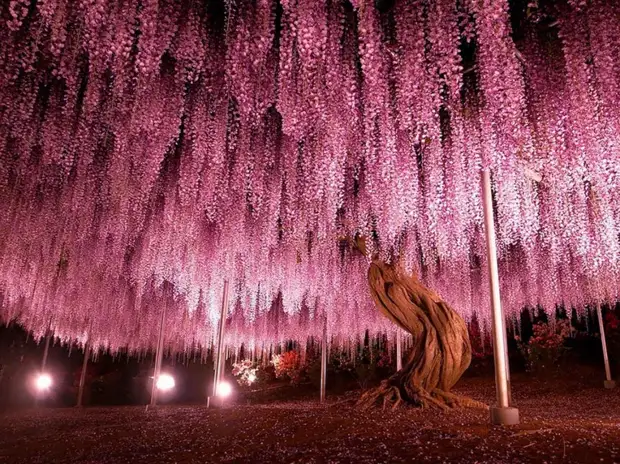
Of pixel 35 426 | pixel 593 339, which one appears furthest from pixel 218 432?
pixel 593 339

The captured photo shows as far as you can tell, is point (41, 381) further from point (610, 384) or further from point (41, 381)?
point (610, 384)

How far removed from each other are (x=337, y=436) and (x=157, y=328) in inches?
400

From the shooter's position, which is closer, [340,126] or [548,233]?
[340,126]

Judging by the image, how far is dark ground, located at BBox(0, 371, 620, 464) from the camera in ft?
8.60

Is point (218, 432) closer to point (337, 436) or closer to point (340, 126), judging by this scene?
point (337, 436)

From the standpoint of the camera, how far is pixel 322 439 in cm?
336

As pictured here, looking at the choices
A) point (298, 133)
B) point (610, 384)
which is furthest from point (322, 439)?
point (610, 384)

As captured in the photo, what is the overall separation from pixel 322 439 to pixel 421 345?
2.61m

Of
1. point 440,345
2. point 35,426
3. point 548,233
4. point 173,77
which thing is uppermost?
point 173,77

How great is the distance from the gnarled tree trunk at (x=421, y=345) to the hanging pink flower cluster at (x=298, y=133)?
465 millimetres

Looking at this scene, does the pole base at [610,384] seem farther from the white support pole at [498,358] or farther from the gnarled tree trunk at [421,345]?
the white support pole at [498,358]

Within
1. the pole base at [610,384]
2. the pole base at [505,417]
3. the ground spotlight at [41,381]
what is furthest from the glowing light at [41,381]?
the pole base at [610,384]

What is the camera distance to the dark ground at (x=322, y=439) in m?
2.62

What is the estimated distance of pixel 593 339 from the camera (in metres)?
10.6
